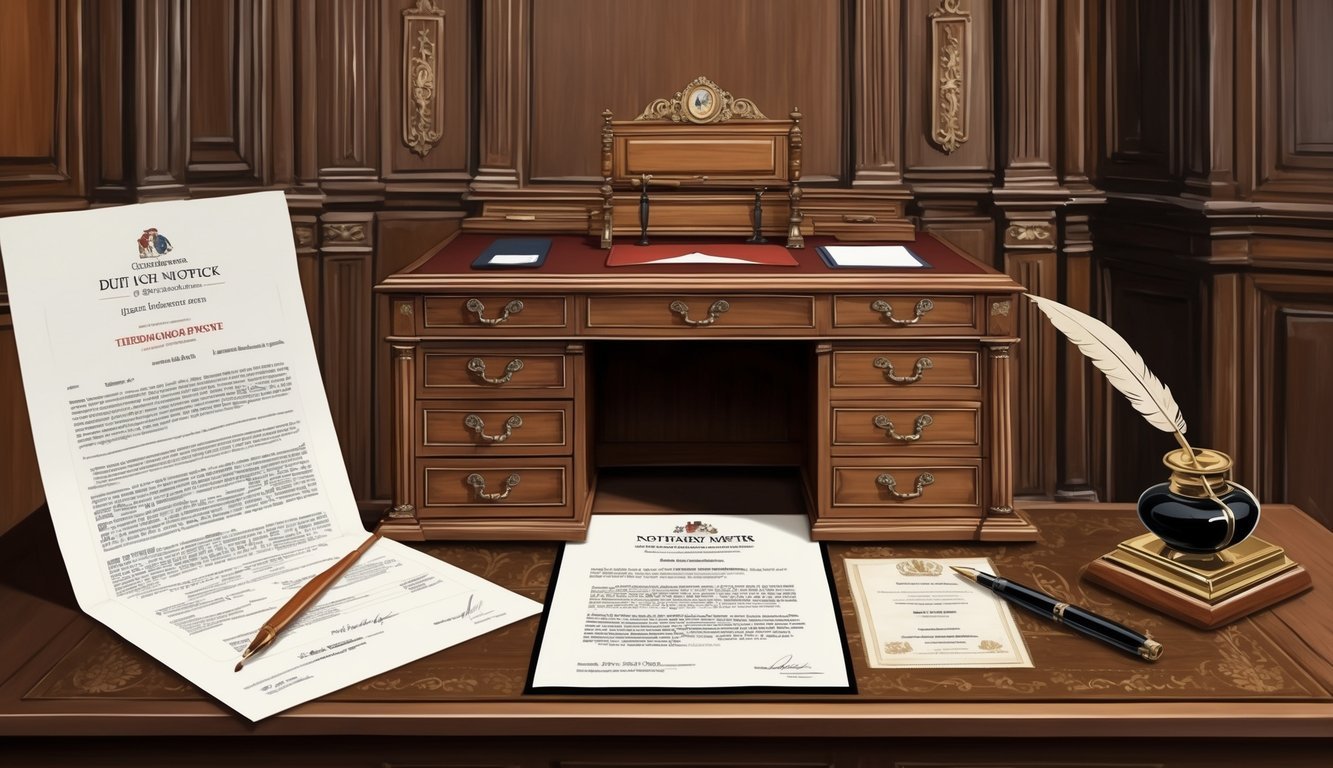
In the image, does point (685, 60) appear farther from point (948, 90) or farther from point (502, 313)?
point (502, 313)

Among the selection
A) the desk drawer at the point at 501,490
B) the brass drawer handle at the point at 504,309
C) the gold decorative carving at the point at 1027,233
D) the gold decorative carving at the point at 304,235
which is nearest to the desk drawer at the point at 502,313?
the brass drawer handle at the point at 504,309

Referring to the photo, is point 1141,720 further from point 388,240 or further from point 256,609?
point 388,240

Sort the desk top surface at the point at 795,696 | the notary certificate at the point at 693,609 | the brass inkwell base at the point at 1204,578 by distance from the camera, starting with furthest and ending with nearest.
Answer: the brass inkwell base at the point at 1204,578 → the notary certificate at the point at 693,609 → the desk top surface at the point at 795,696

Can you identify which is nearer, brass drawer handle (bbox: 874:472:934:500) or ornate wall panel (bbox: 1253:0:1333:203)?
brass drawer handle (bbox: 874:472:934:500)

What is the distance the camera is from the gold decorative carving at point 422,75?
3.01m

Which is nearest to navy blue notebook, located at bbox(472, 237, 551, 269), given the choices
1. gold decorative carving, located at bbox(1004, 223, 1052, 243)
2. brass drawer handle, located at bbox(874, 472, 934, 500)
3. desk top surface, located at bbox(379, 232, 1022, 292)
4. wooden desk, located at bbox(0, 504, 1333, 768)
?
desk top surface, located at bbox(379, 232, 1022, 292)

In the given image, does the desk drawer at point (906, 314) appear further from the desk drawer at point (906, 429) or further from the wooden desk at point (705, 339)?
the desk drawer at point (906, 429)

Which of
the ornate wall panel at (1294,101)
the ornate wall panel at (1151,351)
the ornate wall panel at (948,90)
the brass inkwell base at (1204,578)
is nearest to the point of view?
the brass inkwell base at (1204,578)

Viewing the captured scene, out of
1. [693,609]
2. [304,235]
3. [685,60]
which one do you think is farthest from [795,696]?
[304,235]

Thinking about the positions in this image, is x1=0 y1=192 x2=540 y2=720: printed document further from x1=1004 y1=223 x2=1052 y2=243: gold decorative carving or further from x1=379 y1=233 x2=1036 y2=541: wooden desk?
x1=1004 y1=223 x2=1052 y2=243: gold decorative carving

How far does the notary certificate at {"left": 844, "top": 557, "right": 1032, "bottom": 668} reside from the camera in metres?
1.47

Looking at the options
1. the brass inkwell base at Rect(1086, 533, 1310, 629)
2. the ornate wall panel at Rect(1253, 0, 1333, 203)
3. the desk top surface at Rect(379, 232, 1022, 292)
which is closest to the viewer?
the brass inkwell base at Rect(1086, 533, 1310, 629)

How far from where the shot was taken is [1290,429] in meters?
2.80

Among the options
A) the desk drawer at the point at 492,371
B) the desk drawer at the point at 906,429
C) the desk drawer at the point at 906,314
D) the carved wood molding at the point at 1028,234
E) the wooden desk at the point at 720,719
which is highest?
the carved wood molding at the point at 1028,234
